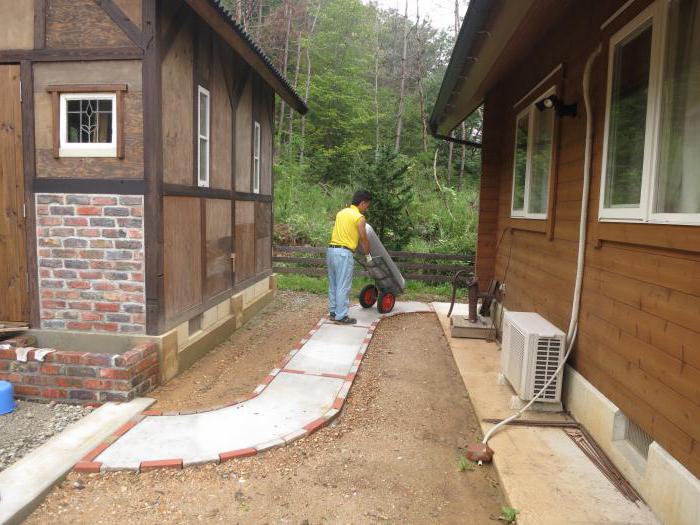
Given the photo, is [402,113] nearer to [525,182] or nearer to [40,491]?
[525,182]

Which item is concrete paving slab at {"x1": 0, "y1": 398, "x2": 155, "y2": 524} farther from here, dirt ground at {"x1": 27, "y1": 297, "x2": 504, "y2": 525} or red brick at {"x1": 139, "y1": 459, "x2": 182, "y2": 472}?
red brick at {"x1": 139, "y1": 459, "x2": 182, "y2": 472}

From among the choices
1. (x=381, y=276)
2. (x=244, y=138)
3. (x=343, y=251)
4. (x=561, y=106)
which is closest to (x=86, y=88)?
(x=244, y=138)

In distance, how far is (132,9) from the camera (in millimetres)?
4285

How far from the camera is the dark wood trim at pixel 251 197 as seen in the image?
7011mm

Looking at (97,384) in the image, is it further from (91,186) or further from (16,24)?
(16,24)

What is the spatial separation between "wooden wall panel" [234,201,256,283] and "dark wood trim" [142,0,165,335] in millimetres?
2480

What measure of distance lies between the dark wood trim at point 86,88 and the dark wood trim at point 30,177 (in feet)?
0.71

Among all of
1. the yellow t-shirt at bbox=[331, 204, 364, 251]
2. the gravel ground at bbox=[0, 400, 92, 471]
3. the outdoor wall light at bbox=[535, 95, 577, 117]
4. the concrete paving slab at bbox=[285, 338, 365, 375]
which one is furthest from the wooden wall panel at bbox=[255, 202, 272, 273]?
the outdoor wall light at bbox=[535, 95, 577, 117]

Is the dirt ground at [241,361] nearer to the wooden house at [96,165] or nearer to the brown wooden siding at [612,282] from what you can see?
the wooden house at [96,165]

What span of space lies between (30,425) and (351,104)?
1901cm

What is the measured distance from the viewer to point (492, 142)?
24.3ft

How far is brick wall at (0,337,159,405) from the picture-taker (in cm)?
403

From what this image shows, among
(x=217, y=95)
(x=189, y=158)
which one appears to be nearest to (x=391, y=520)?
(x=189, y=158)

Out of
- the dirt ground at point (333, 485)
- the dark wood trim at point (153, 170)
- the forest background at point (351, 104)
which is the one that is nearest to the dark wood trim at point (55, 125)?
the dark wood trim at point (153, 170)
